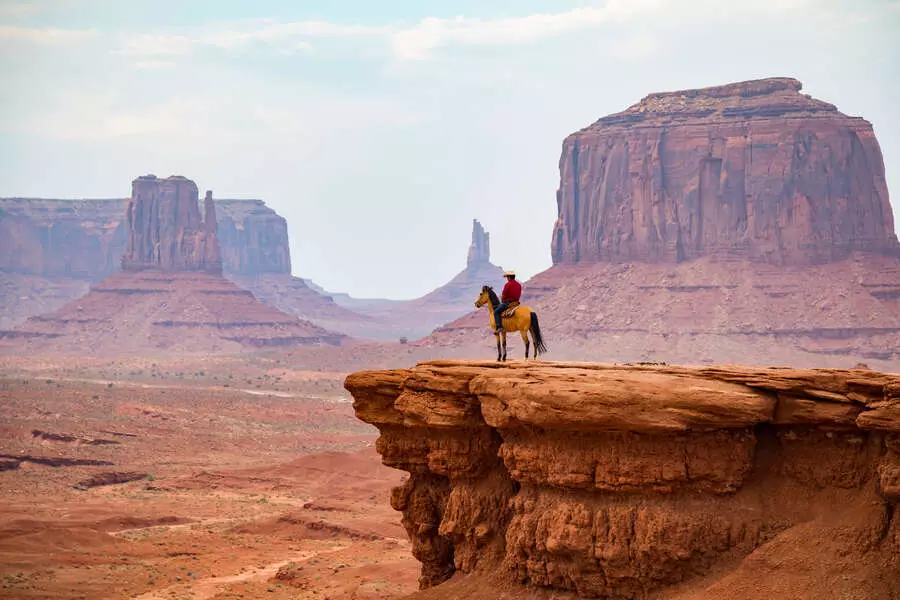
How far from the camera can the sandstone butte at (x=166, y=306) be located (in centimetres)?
17075

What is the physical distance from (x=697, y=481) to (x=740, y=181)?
11017 cm

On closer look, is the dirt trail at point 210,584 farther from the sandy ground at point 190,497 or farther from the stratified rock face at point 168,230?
the stratified rock face at point 168,230

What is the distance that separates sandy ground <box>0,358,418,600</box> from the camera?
3681cm

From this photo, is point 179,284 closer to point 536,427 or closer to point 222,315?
point 222,315

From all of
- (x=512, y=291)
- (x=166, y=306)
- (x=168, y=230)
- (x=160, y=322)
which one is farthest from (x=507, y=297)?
(x=168, y=230)

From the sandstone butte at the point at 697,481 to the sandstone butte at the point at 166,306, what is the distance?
14791 centimetres

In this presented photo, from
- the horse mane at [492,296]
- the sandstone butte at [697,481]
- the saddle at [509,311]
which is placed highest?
the horse mane at [492,296]

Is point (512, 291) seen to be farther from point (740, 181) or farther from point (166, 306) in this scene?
point (166, 306)

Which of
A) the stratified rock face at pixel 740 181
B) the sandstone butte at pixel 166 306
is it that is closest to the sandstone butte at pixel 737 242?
the stratified rock face at pixel 740 181

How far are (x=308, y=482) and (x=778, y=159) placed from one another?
7322cm

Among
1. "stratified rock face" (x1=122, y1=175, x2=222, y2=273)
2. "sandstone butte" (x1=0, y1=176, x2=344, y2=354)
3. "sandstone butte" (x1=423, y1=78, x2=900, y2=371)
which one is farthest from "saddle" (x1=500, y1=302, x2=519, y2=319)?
"stratified rock face" (x1=122, y1=175, x2=222, y2=273)

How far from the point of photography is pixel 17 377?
429 ft

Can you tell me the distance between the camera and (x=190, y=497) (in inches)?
2308

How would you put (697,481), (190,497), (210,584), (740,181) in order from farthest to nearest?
(740,181) < (190,497) < (210,584) < (697,481)
